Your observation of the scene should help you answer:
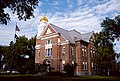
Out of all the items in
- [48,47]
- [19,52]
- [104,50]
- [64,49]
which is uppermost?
[19,52]

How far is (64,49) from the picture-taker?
54906 mm

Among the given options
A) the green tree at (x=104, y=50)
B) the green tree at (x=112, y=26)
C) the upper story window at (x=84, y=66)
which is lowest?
the upper story window at (x=84, y=66)

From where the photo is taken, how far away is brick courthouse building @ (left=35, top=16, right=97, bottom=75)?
54594 millimetres

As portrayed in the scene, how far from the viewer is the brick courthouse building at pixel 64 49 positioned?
54594 mm

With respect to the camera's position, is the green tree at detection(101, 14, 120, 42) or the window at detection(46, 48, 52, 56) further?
the window at detection(46, 48, 52, 56)

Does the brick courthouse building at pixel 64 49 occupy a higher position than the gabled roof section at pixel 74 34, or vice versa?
the gabled roof section at pixel 74 34

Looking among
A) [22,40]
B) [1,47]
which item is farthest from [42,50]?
[1,47]

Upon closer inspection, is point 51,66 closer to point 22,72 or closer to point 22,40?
point 22,72

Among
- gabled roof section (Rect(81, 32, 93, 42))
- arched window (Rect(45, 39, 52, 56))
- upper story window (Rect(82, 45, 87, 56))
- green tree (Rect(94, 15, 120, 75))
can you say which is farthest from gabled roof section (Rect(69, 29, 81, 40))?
green tree (Rect(94, 15, 120, 75))

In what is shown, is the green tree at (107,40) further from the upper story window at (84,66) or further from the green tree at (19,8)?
the green tree at (19,8)

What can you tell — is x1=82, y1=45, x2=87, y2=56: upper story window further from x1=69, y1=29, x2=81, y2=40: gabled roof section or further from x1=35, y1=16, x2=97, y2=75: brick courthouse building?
x1=69, y1=29, x2=81, y2=40: gabled roof section

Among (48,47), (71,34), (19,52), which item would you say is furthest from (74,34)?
(19,52)

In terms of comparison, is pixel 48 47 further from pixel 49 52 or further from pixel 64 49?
pixel 64 49

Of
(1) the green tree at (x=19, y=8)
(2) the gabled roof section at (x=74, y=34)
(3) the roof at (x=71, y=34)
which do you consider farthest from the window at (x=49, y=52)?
(1) the green tree at (x=19, y=8)
